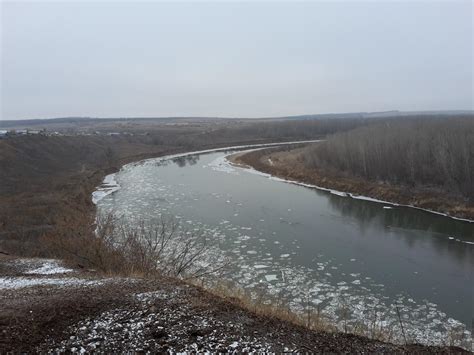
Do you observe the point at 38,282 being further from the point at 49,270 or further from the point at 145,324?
the point at 145,324

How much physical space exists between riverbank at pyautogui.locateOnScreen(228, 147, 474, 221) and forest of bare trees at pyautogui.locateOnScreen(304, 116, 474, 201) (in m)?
1.12

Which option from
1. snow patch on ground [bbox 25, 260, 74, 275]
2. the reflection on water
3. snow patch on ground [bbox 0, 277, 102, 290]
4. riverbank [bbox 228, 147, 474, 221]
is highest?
snow patch on ground [bbox 0, 277, 102, 290]

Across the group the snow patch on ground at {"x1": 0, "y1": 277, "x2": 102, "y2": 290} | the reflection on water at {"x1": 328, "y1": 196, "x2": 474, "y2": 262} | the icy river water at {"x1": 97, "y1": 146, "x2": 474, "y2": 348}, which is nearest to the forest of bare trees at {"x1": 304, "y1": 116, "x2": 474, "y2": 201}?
the reflection on water at {"x1": 328, "y1": 196, "x2": 474, "y2": 262}

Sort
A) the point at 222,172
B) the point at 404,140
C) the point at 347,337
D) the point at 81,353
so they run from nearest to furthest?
the point at 81,353
the point at 347,337
the point at 404,140
the point at 222,172

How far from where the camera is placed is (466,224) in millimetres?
20594

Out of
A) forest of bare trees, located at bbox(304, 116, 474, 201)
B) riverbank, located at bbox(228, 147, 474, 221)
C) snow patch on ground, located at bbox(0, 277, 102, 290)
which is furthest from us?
forest of bare trees, located at bbox(304, 116, 474, 201)

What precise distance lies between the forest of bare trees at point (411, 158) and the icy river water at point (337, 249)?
183 inches

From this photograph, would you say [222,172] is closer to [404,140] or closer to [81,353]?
[404,140]

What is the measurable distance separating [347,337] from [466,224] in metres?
Answer: 18.3

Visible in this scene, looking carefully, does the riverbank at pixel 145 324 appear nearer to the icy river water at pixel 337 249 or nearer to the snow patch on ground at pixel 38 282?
the snow patch on ground at pixel 38 282

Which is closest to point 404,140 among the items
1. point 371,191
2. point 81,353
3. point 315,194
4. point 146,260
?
point 371,191

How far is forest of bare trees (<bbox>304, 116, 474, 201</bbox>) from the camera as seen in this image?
2566cm

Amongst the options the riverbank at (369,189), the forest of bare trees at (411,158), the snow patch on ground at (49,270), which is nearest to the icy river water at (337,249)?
the riverbank at (369,189)

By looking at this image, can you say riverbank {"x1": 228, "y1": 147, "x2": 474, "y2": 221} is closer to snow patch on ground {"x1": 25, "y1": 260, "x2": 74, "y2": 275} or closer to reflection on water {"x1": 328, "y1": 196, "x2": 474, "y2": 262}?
reflection on water {"x1": 328, "y1": 196, "x2": 474, "y2": 262}
